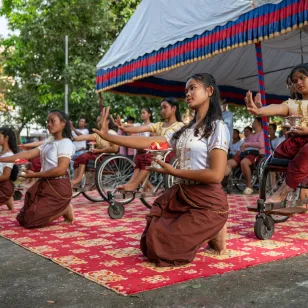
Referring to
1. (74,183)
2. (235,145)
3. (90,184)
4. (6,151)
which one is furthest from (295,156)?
(235,145)

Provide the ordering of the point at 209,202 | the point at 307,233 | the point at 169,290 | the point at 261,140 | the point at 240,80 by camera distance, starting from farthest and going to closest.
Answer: the point at 240,80 → the point at 261,140 → the point at 307,233 → the point at 209,202 → the point at 169,290

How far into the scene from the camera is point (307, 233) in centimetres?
356

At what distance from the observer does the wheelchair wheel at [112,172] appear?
5465 millimetres

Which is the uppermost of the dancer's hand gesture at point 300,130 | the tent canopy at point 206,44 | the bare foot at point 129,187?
the tent canopy at point 206,44

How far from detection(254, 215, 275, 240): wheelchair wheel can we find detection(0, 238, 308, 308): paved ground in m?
0.66

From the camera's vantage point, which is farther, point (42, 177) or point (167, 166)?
point (42, 177)

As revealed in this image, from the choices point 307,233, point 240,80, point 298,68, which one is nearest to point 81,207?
point 307,233

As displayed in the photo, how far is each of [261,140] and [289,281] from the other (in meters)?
4.82

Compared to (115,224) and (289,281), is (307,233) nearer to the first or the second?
(289,281)

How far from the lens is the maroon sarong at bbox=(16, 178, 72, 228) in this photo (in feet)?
13.0

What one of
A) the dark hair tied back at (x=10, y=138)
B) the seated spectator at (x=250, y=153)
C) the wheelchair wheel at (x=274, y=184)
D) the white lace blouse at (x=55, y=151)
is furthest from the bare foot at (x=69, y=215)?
the seated spectator at (x=250, y=153)

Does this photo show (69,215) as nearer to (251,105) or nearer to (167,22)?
(251,105)

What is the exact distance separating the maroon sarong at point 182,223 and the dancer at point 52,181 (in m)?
1.49

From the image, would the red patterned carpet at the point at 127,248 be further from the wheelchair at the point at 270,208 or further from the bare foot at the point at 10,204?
the bare foot at the point at 10,204
